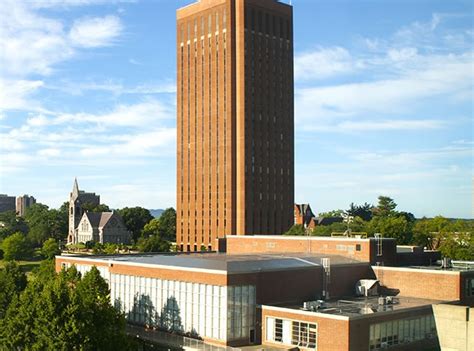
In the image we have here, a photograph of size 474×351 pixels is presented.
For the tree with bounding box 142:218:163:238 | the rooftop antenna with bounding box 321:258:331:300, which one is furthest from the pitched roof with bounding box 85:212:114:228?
the rooftop antenna with bounding box 321:258:331:300

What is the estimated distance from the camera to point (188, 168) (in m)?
153

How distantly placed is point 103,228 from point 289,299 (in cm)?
13617

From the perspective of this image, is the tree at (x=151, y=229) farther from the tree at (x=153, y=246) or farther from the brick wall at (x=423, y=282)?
the brick wall at (x=423, y=282)

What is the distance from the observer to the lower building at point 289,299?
5184 cm

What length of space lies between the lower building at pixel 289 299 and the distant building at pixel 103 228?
121m

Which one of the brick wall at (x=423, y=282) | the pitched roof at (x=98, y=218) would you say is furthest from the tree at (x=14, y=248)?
the brick wall at (x=423, y=282)

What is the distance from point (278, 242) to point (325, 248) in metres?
9.32

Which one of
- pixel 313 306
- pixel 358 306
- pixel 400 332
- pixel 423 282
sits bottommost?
pixel 400 332

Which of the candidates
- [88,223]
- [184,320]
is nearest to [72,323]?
[184,320]

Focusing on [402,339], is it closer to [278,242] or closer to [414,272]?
[414,272]

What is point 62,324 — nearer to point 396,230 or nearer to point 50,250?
point 396,230

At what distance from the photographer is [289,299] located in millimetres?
59375

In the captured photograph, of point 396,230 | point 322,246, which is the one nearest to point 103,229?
point 396,230

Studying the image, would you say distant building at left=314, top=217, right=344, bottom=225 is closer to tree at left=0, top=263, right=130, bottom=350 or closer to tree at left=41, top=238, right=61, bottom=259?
tree at left=41, top=238, right=61, bottom=259
